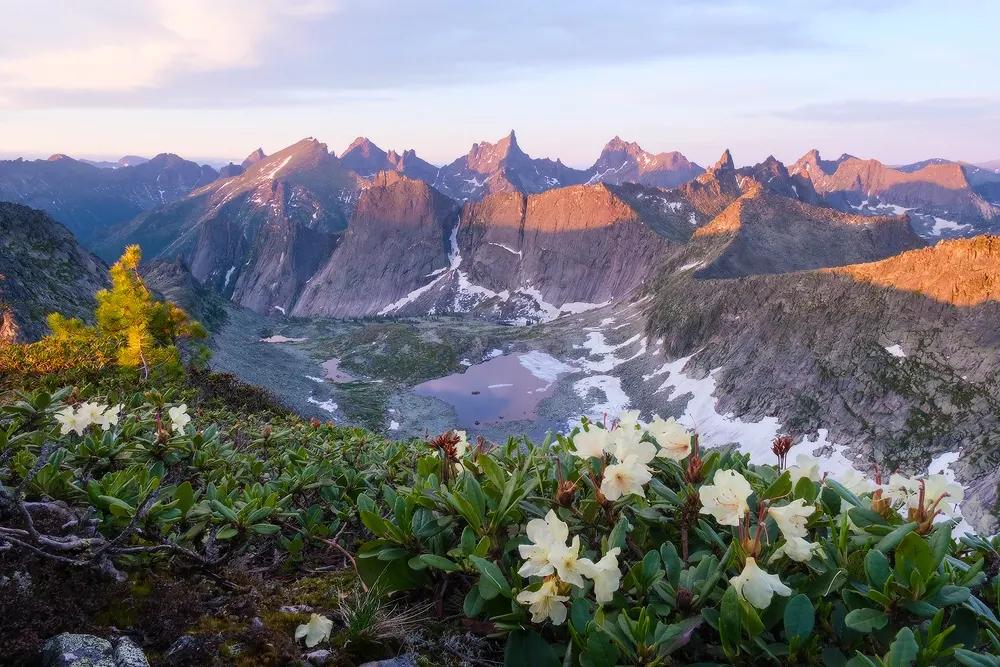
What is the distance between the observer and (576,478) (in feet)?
12.3

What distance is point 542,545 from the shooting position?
8.66ft

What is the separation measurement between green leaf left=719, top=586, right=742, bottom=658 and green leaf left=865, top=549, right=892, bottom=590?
64 cm

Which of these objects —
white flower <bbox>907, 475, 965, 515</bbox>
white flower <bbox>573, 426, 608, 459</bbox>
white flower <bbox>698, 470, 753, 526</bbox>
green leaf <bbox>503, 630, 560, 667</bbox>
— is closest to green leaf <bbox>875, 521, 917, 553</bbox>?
white flower <bbox>907, 475, 965, 515</bbox>

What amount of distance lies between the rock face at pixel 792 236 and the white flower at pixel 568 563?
361 feet

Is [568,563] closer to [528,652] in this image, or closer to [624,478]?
[528,652]

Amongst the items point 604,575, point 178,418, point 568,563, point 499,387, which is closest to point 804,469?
point 604,575

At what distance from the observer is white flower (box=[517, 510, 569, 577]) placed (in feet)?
8.55

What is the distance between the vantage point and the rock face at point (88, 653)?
8.39 feet

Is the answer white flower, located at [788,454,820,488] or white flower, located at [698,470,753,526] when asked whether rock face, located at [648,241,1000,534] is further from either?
white flower, located at [698,470,753,526]

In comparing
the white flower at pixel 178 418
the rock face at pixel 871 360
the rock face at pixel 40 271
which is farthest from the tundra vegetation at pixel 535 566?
the rock face at pixel 40 271

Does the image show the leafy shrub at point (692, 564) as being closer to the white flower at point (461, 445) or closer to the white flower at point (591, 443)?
the white flower at point (591, 443)

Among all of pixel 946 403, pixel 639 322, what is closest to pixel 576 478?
pixel 946 403

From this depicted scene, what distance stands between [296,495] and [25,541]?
251 centimetres

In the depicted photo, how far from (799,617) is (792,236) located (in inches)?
5494
